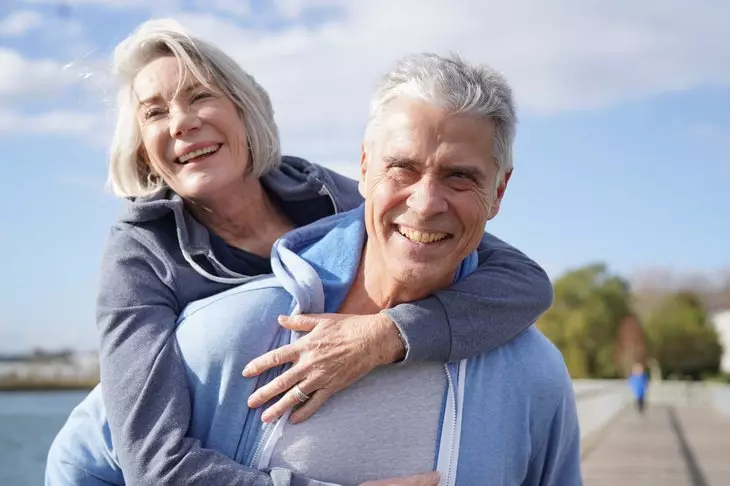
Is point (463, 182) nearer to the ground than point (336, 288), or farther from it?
farther from it

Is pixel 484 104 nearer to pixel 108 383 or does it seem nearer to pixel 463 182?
pixel 463 182

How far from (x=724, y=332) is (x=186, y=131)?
329 feet

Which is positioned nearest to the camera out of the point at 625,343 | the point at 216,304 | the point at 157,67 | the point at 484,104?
the point at 484,104

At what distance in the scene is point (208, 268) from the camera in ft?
9.21

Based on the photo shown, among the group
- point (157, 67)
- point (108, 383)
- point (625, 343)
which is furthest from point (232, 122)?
point (625, 343)

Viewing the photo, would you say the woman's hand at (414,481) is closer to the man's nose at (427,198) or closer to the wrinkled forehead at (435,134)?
the man's nose at (427,198)

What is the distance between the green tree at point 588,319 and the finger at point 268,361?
68.2 m

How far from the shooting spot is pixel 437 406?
2.52 meters

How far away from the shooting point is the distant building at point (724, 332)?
91562 millimetres

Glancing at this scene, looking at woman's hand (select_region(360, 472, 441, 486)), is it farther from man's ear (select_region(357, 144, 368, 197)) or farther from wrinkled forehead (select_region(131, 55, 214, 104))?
wrinkled forehead (select_region(131, 55, 214, 104))

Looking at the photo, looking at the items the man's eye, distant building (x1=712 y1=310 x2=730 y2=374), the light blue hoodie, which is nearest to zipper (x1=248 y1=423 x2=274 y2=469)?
the light blue hoodie

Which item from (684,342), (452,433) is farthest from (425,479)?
(684,342)

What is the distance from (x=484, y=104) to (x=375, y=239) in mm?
434

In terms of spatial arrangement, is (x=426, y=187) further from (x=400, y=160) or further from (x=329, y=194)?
(x=329, y=194)
